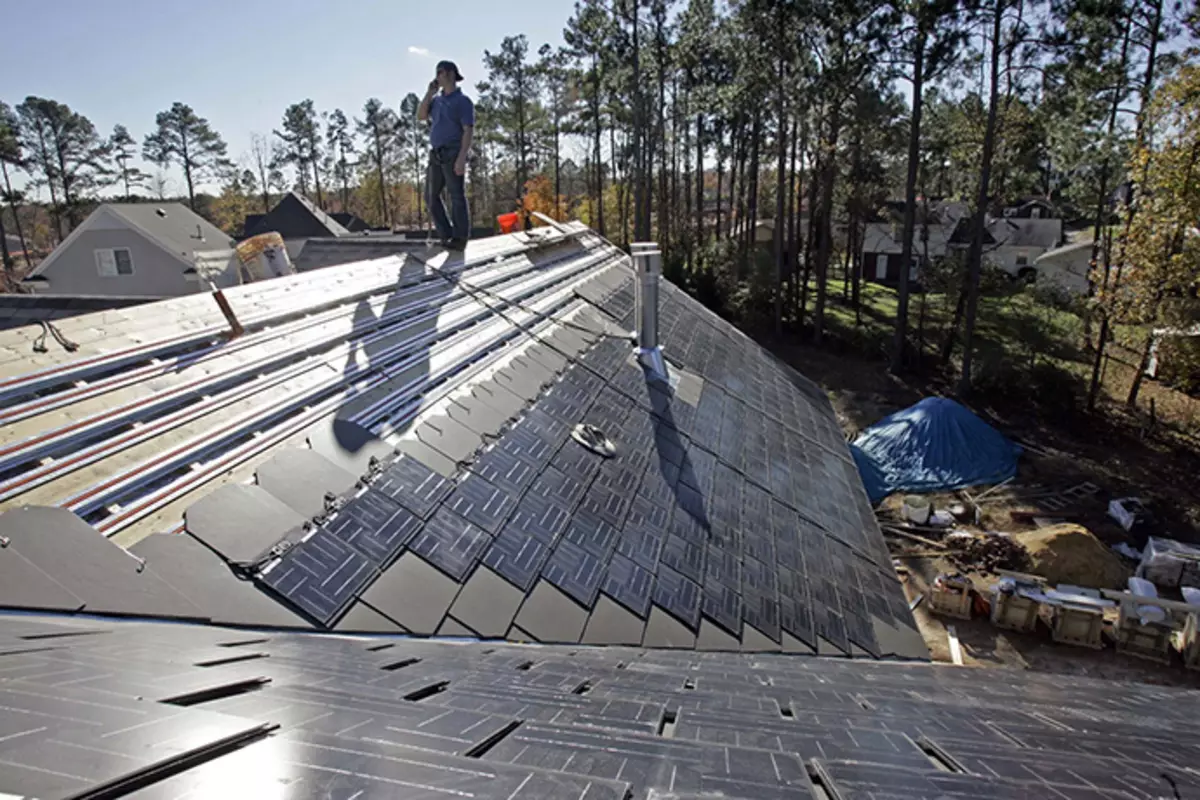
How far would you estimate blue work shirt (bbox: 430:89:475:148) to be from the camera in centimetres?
884

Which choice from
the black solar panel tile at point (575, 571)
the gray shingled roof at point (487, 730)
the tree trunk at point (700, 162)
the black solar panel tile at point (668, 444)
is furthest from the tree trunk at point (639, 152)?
A: the gray shingled roof at point (487, 730)

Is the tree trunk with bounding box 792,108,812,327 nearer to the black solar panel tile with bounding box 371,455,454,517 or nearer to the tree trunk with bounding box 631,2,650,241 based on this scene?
the tree trunk with bounding box 631,2,650,241

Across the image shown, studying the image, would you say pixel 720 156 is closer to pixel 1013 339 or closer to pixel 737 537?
pixel 1013 339

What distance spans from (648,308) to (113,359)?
19.9 ft

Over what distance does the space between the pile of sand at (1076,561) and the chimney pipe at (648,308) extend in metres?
10.7

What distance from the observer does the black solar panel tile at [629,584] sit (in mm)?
4445

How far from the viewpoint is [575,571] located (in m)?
4.44

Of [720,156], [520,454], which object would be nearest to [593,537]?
[520,454]

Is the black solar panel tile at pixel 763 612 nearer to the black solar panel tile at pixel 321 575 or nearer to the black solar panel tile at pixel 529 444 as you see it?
the black solar panel tile at pixel 529 444

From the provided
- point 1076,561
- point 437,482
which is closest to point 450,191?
point 437,482

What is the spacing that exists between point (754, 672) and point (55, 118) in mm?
61803

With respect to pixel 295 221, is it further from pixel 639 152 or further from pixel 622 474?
pixel 622 474

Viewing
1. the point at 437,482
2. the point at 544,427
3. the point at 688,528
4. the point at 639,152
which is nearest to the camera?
the point at 437,482

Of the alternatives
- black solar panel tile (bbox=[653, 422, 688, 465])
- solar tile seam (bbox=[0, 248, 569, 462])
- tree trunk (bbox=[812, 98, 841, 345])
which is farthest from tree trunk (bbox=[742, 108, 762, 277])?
black solar panel tile (bbox=[653, 422, 688, 465])
